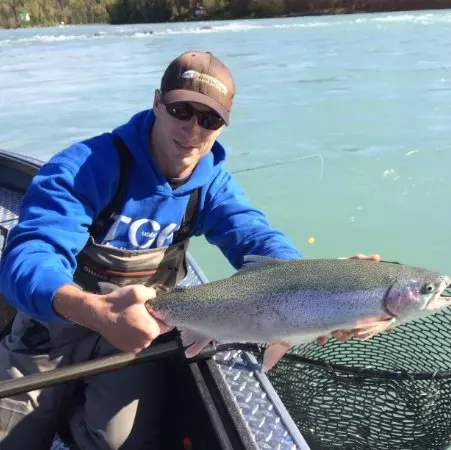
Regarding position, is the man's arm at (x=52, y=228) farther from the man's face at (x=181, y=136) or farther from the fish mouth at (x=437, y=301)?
the fish mouth at (x=437, y=301)

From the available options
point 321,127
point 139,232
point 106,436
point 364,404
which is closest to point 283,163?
point 321,127

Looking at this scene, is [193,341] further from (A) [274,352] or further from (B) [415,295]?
(B) [415,295]

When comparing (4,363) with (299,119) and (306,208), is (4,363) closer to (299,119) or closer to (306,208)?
(306,208)

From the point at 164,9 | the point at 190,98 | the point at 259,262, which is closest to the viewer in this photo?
the point at 259,262

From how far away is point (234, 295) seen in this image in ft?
6.18

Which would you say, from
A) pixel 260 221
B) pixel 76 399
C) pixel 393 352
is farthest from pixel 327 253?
pixel 76 399

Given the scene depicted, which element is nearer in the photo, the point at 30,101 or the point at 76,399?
the point at 76,399

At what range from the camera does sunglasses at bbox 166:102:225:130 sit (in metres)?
2.18

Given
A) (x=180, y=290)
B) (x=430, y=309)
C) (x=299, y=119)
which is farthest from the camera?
(x=299, y=119)

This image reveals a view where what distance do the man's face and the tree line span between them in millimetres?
53237

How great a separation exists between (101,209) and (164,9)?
73.6 m

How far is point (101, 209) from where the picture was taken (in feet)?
7.25

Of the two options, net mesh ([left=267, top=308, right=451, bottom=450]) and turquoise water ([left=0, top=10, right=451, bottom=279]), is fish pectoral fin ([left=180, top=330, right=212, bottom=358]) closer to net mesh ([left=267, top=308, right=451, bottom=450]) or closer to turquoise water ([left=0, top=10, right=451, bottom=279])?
net mesh ([left=267, top=308, right=451, bottom=450])

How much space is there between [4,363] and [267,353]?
1.02 meters
